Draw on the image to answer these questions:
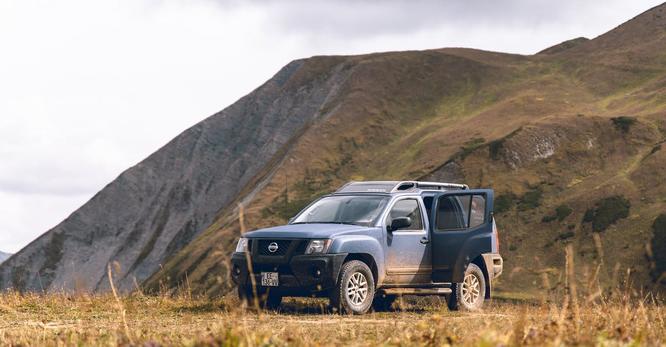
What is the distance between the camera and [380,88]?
276 feet

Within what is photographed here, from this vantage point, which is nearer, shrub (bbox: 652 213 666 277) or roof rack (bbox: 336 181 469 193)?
roof rack (bbox: 336 181 469 193)

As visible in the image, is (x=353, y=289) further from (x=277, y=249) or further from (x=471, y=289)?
(x=471, y=289)

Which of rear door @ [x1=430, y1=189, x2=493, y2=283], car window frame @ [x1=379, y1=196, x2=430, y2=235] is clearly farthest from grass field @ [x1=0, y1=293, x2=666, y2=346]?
car window frame @ [x1=379, y1=196, x2=430, y2=235]

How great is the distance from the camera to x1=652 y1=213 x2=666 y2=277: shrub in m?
45.7

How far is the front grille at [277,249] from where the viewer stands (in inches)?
548

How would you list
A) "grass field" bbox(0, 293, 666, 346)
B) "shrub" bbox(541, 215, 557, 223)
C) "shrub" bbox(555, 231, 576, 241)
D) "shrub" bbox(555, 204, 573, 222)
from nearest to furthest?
"grass field" bbox(0, 293, 666, 346), "shrub" bbox(555, 231, 576, 241), "shrub" bbox(555, 204, 573, 222), "shrub" bbox(541, 215, 557, 223)

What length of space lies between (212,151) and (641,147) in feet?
155

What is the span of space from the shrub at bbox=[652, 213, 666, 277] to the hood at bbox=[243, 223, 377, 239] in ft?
113

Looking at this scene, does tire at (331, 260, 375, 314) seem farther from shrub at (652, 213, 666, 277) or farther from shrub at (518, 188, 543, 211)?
shrub at (518, 188, 543, 211)

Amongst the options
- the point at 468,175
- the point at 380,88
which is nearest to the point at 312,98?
the point at 380,88

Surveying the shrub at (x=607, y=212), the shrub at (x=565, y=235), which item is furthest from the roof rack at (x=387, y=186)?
the shrub at (x=565, y=235)

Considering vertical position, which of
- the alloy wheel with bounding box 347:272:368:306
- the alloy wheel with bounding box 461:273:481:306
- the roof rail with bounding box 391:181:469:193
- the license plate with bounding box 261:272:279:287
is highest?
the roof rail with bounding box 391:181:469:193

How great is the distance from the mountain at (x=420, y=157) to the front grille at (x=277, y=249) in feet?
104

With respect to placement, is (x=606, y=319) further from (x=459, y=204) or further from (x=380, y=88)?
(x=380, y=88)
